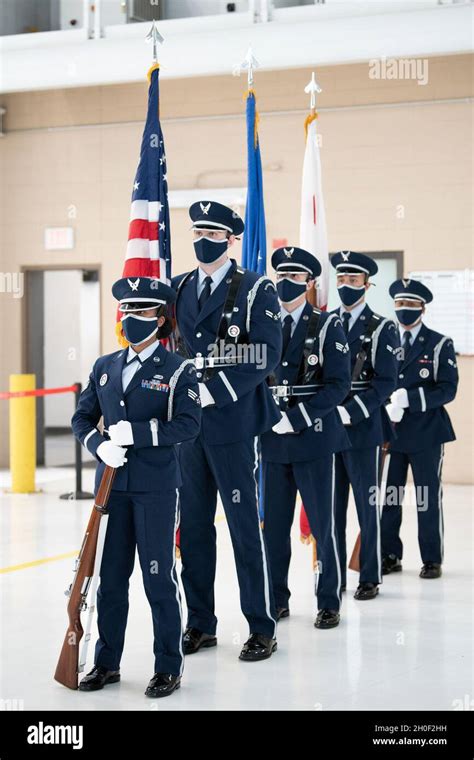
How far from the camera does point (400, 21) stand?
30.7ft

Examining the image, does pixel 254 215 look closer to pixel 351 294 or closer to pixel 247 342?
pixel 351 294

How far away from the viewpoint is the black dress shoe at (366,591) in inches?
232

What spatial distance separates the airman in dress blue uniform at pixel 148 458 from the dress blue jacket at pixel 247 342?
1.37 feet

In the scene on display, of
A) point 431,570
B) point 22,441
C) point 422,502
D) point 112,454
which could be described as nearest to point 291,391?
point 112,454

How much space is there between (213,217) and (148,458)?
1.13 meters

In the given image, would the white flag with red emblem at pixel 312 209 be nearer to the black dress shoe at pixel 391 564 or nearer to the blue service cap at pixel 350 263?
the blue service cap at pixel 350 263

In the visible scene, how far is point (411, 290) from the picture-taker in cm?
661

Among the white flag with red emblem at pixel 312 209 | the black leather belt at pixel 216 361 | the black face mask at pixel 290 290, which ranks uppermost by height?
the white flag with red emblem at pixel 312 209

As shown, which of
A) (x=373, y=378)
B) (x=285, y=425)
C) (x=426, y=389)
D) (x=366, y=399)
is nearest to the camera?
(x=285, y=425)

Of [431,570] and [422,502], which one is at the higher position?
[422,502]

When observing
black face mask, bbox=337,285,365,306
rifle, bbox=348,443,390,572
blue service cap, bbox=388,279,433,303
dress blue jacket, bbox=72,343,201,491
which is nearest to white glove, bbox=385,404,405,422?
rifle, bbox=348,443,390,572

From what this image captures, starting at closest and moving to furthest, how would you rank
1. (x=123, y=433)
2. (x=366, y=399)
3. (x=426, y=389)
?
(x=123, y=433) < (x=366, y=399) < (x=426, y=389)

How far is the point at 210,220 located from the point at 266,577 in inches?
60.0

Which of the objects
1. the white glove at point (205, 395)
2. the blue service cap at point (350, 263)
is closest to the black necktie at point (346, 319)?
the blue service cap at point (350, 263)
